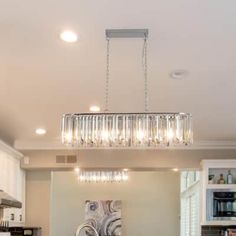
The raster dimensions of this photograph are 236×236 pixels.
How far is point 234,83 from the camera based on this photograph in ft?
15.3

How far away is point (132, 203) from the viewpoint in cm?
1147

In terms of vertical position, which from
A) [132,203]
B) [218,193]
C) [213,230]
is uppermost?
[218,193]

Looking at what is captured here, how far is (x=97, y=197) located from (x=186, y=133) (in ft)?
25.8

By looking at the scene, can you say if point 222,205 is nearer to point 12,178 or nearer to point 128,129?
point 12,178

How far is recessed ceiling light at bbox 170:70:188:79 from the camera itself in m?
4.32

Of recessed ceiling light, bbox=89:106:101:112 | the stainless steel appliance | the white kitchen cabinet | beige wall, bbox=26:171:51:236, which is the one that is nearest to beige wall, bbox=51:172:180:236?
beige wall, bbox=26:171:51:236

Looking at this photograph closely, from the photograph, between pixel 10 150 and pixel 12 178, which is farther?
pixel 12 178

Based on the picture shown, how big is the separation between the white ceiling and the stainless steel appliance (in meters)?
1.74

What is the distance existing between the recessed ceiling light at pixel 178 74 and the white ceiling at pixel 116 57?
5 cm


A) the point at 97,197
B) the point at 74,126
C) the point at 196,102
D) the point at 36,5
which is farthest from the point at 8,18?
the point at 97,197

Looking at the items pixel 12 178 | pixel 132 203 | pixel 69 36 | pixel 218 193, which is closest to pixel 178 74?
pixel 69 36

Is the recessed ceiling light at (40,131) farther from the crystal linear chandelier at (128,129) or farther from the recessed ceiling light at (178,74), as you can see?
the crystal linear chandelier at (128,129)

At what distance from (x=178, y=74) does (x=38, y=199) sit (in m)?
4.47

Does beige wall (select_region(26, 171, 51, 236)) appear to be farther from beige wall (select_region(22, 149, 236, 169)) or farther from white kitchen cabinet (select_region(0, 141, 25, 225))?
beige wall (select_region(22, 149, 236, 169))
